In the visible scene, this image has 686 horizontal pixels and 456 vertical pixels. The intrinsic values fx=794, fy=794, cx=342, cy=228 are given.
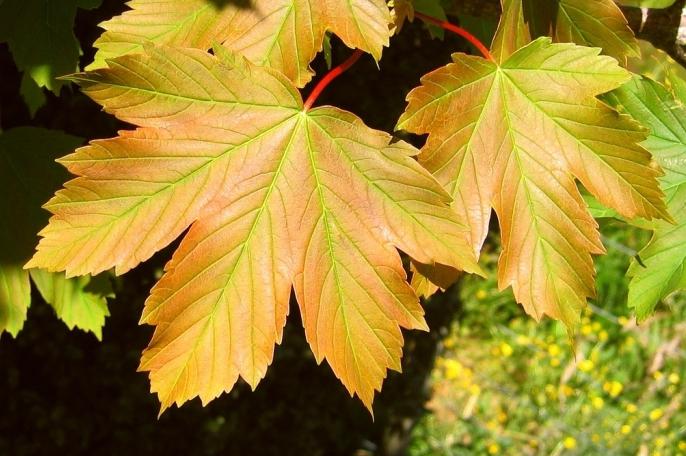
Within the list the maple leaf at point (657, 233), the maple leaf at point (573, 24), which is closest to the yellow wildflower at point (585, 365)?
the maple leaf at point (657, 233)

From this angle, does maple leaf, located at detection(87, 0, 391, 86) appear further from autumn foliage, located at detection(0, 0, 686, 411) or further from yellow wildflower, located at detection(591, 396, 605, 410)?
yellow wildflower, located at detection(591, 396, 605, 410)

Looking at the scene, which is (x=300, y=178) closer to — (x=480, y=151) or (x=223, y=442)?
(x=480, y=151)

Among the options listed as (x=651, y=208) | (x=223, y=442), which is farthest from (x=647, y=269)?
(x=223, y=442)

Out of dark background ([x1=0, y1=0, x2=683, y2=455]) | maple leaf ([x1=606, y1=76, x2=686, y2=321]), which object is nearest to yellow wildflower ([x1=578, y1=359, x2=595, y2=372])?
dark background ([x1=0, y1=0, x2=683, y2=455])

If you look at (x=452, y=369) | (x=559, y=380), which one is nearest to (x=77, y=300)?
(x=452, y=369)

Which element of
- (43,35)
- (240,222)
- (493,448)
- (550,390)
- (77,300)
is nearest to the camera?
(240,222)

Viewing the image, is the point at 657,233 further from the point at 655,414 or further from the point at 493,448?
the point at 655,414

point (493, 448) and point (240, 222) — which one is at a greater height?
point (240, 222)
